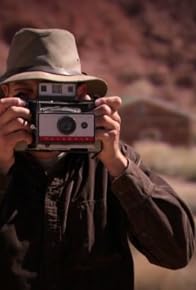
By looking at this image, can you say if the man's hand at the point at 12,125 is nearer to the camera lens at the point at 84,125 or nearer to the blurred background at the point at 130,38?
the camera lens at the point at 84,125

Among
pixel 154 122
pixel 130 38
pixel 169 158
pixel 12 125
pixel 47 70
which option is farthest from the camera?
pixel 130 38

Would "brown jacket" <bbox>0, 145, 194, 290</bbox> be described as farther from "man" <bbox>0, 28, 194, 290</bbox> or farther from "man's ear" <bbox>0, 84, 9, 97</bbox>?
"man's ear" <bbox>0, 84, 9, 97</bbox>

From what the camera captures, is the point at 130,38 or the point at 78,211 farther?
the point at 130,38

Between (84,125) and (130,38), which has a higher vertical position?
(130,38)

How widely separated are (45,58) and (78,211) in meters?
0.41

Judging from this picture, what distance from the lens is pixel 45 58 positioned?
2.40 metres

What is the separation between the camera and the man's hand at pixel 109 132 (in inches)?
89.7

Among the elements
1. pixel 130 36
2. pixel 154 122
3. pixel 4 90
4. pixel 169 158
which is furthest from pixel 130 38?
pixel 4 90

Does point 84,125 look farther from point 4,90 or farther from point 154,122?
point 154,122

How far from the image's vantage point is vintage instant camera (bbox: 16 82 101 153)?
2.27 meters

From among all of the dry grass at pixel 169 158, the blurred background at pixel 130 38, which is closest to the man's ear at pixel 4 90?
the dry grass at pixel 169 158

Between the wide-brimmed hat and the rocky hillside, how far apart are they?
22.1 meters

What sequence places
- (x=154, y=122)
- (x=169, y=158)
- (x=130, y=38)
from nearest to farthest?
(x=169, y=158) < (x=154, y=122) < (x=130, y=38)

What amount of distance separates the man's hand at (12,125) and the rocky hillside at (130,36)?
22319 mm
